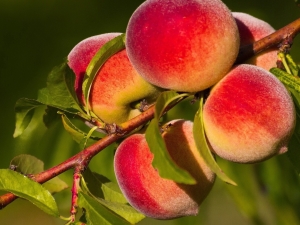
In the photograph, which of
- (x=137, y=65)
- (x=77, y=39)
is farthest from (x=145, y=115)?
(x=77, y=39)

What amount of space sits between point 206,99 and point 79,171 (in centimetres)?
25

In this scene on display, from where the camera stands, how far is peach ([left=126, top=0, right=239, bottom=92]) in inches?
32.4

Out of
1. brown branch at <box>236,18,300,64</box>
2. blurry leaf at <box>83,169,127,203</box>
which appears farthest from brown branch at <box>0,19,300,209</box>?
blurry leaf at <box>83,169,127,203</box>

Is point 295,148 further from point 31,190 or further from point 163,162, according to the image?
point 31,190

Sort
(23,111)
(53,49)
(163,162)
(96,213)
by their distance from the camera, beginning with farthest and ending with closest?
(53,49), (23,111), (96,213), (163,162)

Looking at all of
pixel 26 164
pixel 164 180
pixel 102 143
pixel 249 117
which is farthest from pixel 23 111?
pixel 249 117

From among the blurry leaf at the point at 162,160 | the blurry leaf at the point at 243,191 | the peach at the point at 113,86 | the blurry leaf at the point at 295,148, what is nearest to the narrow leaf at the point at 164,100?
the blurry leaf at the point at 162,160

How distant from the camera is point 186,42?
32.3 inches

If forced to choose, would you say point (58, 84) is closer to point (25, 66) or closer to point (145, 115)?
point (145, 115)

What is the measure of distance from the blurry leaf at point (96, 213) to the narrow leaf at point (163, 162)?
131mm

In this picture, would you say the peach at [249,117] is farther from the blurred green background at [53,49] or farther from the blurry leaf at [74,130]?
the blurred green background at [53,49]

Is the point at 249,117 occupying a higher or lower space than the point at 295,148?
higher

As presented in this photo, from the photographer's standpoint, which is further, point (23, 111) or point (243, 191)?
point (243, 191)

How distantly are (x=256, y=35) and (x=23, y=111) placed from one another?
1.54 ft
